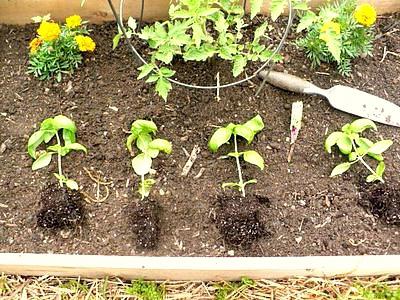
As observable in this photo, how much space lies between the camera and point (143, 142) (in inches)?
85.5

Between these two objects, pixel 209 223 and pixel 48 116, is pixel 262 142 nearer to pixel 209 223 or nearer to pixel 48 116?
pixel 209 223

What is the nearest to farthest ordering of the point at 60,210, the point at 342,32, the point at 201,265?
the point at 201,265, the point at 60,210, the point at 342,32

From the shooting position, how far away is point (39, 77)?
236 cm

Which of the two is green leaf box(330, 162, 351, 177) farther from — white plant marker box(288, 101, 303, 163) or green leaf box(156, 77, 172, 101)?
green leaf box(156, 77, 172, 101)

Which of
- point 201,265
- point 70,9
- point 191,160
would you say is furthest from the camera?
point 70,9

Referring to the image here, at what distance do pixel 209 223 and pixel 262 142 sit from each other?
0.33 m

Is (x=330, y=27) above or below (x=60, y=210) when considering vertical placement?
above

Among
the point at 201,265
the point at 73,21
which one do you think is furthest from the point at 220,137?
the point at 73,21

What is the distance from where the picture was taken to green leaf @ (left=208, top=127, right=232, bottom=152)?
7.05 ft

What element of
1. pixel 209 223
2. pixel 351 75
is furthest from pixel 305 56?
pixel 209 223

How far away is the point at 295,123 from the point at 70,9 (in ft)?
2.85

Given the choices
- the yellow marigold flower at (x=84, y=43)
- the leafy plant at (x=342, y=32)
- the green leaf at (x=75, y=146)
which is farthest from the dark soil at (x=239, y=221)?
the yellow marigold flower at (x=84, y=43)

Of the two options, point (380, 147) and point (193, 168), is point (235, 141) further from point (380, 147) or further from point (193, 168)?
point (380, 147)

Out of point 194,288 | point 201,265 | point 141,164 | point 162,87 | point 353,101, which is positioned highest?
point 162,87
